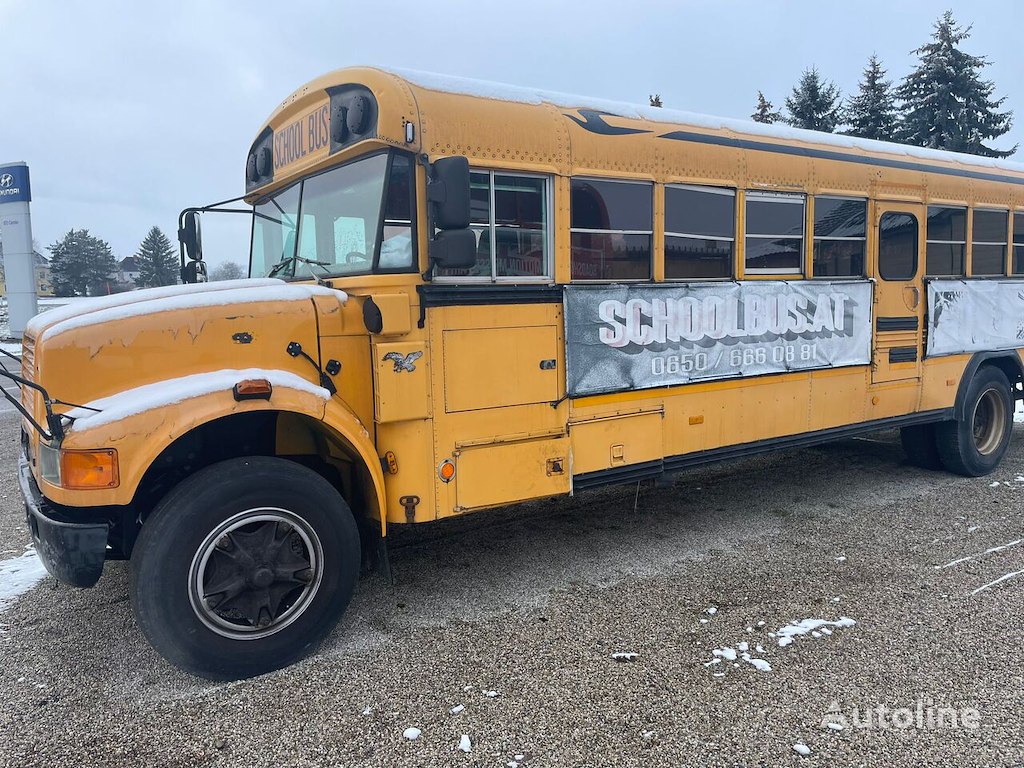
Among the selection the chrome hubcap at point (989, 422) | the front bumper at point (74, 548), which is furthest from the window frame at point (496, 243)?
the chrome hubcap at point (989, 422)

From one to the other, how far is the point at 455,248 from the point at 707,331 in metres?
2.04

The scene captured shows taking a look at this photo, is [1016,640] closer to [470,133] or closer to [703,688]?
[703,688]

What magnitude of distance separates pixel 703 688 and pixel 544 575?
148cm

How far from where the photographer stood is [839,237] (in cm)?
552

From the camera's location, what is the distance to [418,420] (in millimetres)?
3721

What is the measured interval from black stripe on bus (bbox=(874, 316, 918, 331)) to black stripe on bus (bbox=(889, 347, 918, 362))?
0.16 meters

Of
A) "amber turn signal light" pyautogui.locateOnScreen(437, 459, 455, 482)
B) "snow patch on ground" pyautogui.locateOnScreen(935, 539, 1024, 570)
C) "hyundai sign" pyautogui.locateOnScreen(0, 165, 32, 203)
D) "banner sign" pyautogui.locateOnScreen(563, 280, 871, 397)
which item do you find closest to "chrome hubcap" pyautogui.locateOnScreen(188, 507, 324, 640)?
"amber turn signal light" pyautogui.locateOnScreen(437, 459, 455, 482)

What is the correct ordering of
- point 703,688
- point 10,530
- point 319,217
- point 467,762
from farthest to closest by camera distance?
point 10,530, point 319,217, point 703,688, point 467,762

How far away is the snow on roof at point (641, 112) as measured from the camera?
3.84 meters

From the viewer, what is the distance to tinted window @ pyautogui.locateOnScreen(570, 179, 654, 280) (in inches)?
165

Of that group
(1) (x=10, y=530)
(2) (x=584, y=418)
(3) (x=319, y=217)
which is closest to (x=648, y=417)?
(2) (x=584, y=418)

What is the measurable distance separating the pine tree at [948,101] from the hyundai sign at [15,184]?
2816 centimetres

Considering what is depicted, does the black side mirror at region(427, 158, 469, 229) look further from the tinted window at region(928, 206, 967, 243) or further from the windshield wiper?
the tinted window at region(928, 206, 967, 243)

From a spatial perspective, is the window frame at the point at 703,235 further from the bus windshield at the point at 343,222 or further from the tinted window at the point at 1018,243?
the tinted window at the point at 1018,243
